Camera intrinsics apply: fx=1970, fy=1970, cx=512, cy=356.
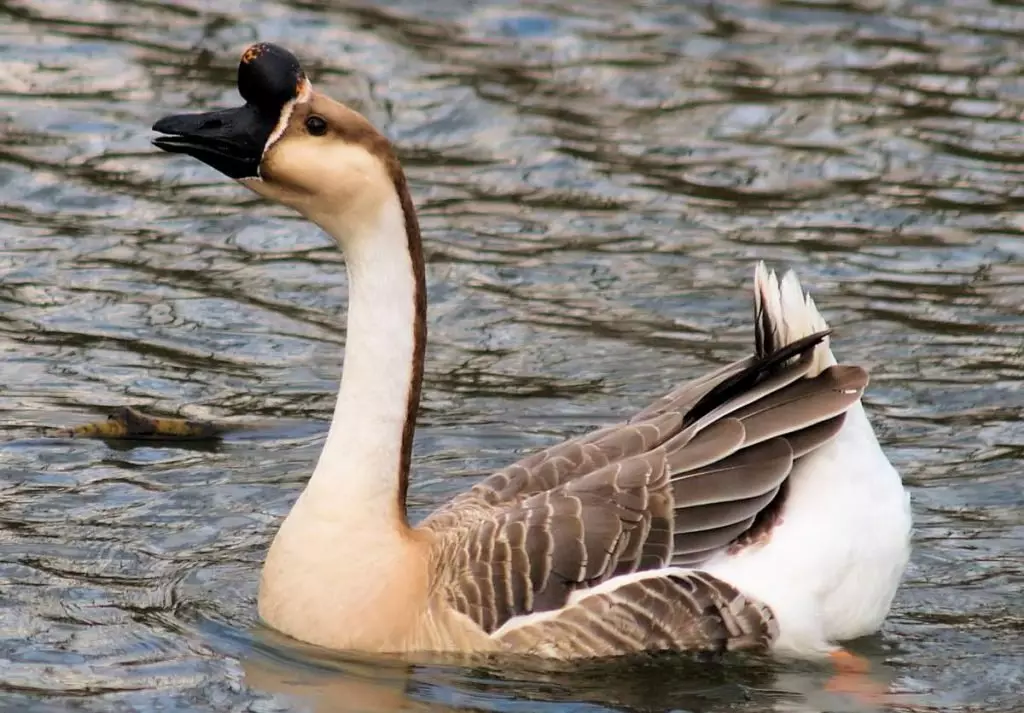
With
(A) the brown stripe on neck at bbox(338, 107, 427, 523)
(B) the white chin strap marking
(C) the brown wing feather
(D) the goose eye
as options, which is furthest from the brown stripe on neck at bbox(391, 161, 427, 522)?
(C) the brown wing feather

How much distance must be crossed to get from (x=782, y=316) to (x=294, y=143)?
1.85 metres

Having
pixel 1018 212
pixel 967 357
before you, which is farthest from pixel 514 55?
pixel 967 357

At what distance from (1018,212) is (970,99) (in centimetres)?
191

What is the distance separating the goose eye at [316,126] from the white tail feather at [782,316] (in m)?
1.63

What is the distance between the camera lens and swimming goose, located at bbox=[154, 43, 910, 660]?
6.33m

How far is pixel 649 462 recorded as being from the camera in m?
6.74

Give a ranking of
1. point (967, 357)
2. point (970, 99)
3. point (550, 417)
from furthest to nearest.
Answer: point (970, 99), point (967, 357), point (550, 417)

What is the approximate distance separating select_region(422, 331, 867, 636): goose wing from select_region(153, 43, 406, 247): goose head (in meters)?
1.16

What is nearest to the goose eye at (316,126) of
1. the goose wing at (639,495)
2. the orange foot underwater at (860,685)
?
the goose wing at (639,495)

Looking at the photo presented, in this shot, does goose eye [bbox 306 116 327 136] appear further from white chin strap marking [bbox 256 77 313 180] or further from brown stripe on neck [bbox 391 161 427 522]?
brown stripe on neck [bbox 391 161 427 522]

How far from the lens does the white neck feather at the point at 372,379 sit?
21.0ft

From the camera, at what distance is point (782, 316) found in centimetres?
693

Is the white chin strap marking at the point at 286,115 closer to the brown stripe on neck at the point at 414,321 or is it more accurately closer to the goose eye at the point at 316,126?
the goose eye at the point at 316,126

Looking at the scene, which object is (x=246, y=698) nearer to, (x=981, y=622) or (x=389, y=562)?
(x=389, y=562)
